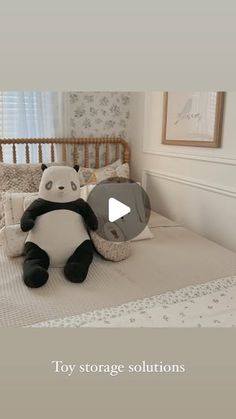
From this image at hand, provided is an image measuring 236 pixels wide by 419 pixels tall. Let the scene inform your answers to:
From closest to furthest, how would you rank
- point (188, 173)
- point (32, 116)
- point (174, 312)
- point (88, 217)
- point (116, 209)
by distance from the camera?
point (174, 312) → point (88, 217) → point (116, 209) → point (188, 173) → point (32, 116)

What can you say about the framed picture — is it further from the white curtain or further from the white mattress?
the white curtain

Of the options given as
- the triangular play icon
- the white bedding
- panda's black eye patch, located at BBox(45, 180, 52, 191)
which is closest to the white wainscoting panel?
the triangular play icon

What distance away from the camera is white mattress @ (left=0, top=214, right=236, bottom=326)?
103 cm

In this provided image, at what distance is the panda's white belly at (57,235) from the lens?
1326mm

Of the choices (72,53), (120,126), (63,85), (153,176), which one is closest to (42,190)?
(63,85)

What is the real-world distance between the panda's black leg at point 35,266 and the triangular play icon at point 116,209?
16.6 inches

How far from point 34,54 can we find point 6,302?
29.9 inches

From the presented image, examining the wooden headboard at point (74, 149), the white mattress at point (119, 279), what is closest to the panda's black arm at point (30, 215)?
the white mattress at point (119, 279)

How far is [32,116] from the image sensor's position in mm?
2146

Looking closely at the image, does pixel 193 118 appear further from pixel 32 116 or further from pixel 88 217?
pixel 32 116

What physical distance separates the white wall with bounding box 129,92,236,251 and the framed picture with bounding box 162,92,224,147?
4cm

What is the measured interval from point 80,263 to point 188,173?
98 cm

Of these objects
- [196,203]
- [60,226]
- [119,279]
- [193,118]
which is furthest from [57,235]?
[193,118]
